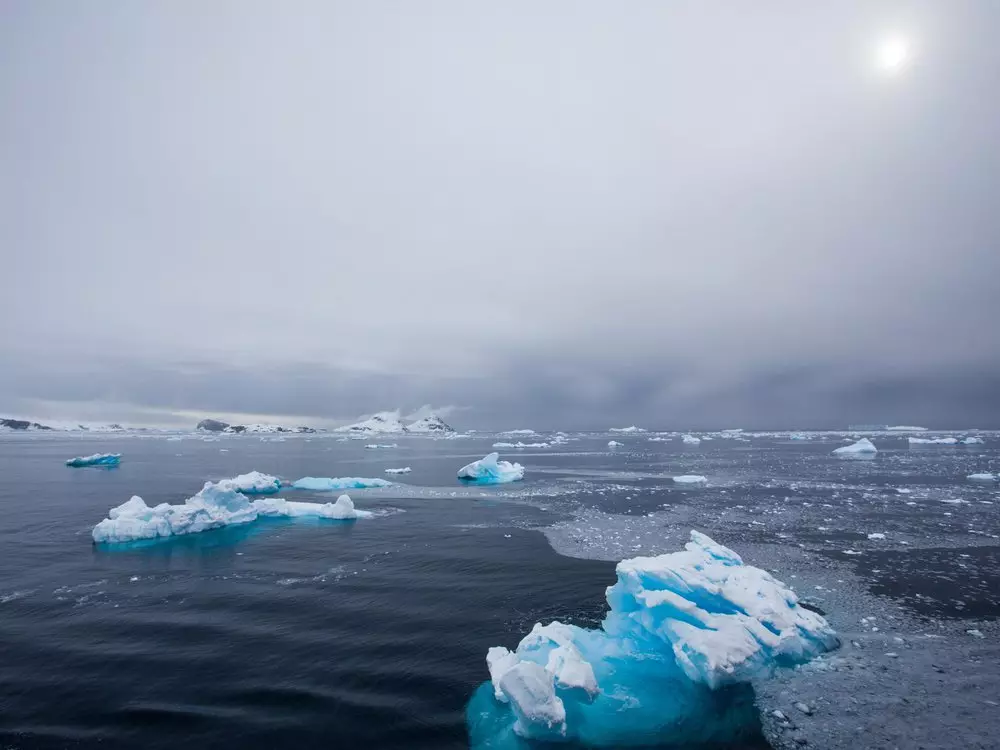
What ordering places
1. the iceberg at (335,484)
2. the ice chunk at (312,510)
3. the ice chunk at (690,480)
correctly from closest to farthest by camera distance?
the ice chunk at (312,510) < the iceberg at (335,484) < the ice chunk at (690,480)

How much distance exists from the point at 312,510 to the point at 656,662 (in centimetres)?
1988

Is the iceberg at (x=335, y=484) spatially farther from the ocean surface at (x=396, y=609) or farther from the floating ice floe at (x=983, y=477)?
the floating ice floe at (x=983, y=477)

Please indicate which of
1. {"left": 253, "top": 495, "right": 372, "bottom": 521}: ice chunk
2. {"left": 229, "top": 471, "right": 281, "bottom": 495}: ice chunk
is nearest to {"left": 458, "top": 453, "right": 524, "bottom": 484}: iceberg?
{"left": 229, "top": 471, "right": 281, "bottom": 495}: ice chunk

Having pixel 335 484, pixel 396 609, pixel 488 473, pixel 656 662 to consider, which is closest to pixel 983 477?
pixel 488 473

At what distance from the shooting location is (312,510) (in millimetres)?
24938

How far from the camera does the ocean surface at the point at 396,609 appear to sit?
7.73 metres

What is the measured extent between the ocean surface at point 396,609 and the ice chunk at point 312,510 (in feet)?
2.38

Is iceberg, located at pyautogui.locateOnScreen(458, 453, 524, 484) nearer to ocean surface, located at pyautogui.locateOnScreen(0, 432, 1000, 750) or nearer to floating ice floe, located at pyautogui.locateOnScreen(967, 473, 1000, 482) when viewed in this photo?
ocean surface, located at pyautogui.locateOnScreen(0, 432, 1000, 750)

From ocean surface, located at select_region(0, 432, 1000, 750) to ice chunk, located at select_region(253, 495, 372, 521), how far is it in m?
0.73

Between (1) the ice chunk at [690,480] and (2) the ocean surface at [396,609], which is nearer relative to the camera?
(2) the ocean surface at [396,609]

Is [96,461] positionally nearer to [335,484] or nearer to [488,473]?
[335,484]

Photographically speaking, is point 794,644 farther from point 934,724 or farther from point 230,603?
point 230,603

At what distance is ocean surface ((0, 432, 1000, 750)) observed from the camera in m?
7.73

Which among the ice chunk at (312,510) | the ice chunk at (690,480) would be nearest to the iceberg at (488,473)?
the ice chunk at (690,480)
